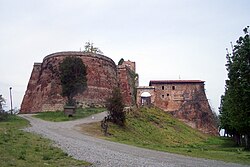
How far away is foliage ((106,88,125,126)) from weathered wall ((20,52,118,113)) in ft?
61.9

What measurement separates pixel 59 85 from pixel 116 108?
23217 mm

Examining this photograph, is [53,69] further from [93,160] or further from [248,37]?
[93,160]

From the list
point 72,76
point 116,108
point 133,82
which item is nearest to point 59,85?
point 72,76

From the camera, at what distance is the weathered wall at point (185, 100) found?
56.8m

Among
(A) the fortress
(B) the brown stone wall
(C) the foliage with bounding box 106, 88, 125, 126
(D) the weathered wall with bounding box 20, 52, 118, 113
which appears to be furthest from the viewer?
(B) the brown stone wall

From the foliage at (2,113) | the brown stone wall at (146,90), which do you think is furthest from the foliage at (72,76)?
the brown stone wall at (146,90)

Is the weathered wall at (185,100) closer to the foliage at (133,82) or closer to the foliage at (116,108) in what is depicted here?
the foliage at (133,82)

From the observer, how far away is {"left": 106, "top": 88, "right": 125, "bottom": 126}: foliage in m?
26.3

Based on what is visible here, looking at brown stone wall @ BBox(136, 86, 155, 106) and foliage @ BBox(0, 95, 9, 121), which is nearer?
foliage @ BBox(0, 95, 9, 121)

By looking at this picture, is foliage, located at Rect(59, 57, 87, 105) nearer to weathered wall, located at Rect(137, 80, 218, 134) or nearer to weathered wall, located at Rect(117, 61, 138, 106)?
weathered wall, located at Rect(117, 61, 138, 106)

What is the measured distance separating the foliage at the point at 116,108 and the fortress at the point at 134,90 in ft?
76.0

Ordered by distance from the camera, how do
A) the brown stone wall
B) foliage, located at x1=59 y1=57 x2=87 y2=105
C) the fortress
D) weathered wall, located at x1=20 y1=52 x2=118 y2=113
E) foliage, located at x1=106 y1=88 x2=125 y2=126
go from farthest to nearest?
the brown stone wall, the fortress, weathered wall, located at x1=20 y1=52 x2=118 y2=113, foliage, located at x1=59 y1=57 x2=87 y2=105, foliage, located at x1=106 y1=88 x2=125 y2=126

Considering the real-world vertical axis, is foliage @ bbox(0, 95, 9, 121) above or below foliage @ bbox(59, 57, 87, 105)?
below

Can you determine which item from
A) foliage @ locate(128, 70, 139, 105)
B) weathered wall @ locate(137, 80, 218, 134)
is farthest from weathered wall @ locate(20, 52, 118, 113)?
weathered wall @ locate(137, 80, 218, 134)
